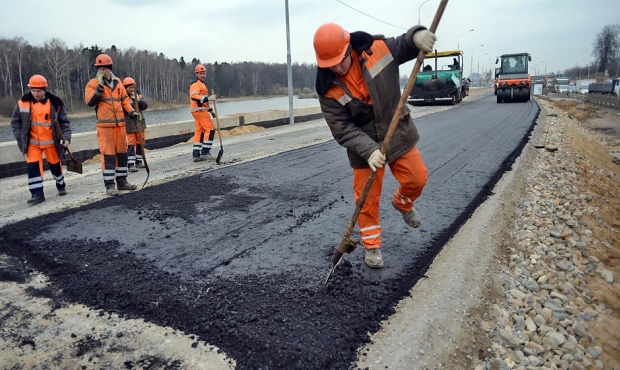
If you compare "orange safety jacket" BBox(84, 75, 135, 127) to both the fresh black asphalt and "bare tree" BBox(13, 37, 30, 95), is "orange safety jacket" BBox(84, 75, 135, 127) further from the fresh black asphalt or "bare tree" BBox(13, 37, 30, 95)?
"bare tree" BBox(13, 37, 30, 95)

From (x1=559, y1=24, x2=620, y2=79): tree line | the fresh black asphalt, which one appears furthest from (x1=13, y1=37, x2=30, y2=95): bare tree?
(x1=559, y1=24, x2=620, y2=79): tree line

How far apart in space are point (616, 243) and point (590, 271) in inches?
57.6

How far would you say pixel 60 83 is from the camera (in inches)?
1610

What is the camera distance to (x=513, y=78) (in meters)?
23.3

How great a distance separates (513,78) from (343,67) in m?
23.9

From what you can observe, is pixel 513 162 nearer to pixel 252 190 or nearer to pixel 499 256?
pixel 499 256

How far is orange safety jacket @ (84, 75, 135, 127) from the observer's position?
5469mm

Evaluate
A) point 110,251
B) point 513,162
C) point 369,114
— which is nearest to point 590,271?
point 369,114

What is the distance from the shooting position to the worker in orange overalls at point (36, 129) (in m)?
5.30

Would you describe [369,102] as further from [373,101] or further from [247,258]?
[247,258]

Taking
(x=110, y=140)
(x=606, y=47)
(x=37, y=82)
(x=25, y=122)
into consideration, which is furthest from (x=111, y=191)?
(x=606, y=47)

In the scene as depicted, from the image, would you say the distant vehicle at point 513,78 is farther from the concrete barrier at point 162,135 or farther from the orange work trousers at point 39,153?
the orange work trousers at point 39,153

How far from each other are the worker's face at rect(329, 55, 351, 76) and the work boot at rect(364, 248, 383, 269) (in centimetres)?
135

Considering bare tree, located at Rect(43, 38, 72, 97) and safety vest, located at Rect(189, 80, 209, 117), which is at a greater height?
bare tree, located at Rect(43, 38, 72, 97)
